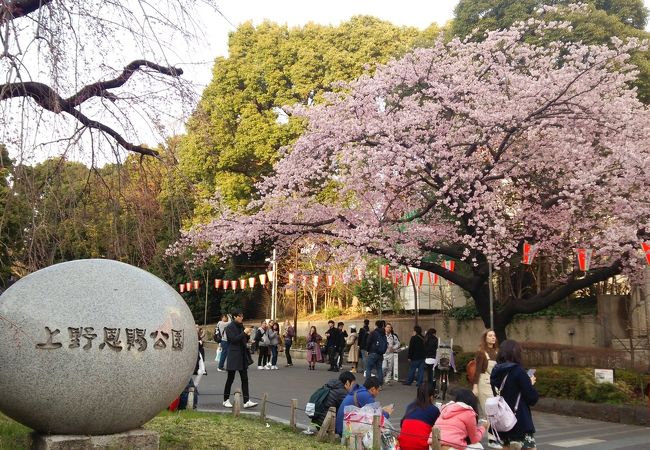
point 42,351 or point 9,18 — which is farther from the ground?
point 9,18

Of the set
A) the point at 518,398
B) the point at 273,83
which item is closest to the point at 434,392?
the point at 518,398

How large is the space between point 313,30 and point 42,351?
3063cm

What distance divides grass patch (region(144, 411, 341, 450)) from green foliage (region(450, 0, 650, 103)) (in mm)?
16886

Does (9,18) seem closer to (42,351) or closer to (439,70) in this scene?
(42,351)

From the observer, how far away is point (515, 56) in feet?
57.4

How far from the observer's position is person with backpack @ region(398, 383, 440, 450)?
23.2 feet

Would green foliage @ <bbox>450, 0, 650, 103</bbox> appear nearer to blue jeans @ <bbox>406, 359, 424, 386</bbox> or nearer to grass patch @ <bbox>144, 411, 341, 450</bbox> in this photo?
blue jeans @ <bbox>406, 359, 424, 386</bbox>

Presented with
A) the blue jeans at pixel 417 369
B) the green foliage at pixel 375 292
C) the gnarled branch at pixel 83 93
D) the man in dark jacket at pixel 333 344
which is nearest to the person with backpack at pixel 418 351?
the blue jeans at pixel 417 369

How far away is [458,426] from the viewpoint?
271 inches

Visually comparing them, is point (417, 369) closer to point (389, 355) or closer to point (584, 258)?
point (389, 355)

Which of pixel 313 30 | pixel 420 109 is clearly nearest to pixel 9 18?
pixel 420 109

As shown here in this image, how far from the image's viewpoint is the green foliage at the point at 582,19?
70.6ft

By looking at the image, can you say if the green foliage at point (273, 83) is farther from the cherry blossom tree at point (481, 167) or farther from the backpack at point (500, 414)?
the backpack at point (500, 414)

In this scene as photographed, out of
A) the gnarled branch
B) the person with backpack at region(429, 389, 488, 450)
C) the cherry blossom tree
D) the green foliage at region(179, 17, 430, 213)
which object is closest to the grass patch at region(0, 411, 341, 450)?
the person with backpack at region(429, 389, 488, 450)
